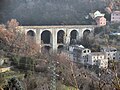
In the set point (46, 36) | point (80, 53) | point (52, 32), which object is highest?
point (52, 32)

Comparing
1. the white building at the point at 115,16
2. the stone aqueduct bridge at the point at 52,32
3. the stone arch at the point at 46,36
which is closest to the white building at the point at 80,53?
the stone aqueduct bridge at the point at 52,32

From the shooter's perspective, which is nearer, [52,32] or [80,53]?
[80,53]

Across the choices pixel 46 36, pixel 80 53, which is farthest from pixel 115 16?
pixel 80 53

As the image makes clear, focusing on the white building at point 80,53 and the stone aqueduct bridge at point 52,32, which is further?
the stone aqueduct bridge at point 52,32

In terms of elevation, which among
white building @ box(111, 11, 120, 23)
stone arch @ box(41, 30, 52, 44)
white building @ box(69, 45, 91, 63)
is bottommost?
Result: white building @ box(69, 45, 91, 63)

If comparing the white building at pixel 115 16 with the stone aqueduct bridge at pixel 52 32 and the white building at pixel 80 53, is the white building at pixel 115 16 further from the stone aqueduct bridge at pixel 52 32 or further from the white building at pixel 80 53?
the white building at pixel 80 53

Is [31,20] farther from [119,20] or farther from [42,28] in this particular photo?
[119,20]

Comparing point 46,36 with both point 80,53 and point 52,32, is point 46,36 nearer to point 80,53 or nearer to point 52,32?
point 52,32

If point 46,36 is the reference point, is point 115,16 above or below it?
above

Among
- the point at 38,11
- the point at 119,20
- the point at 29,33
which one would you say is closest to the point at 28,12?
the point at 38,11

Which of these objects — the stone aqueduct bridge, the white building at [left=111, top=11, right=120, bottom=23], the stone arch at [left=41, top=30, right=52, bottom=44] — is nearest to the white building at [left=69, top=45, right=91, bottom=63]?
the stone aqueduct bridge

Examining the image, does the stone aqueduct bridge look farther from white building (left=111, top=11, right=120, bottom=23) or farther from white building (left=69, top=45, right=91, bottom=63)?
white building (left=69, top=45, right=91, bottom=63)

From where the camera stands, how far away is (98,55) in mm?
9883

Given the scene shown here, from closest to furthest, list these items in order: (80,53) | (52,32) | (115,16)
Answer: (80,53)
(52,32)
(115,16)
